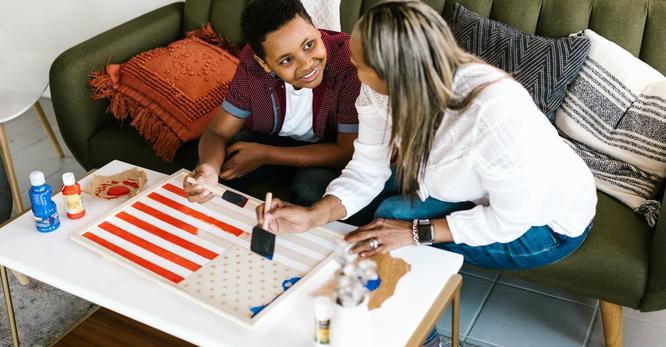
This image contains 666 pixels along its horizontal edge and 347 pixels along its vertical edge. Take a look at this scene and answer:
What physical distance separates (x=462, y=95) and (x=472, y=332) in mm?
815

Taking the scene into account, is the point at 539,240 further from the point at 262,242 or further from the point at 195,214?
the point at 195,214

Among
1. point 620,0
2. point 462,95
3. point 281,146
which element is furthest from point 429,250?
point 620,0

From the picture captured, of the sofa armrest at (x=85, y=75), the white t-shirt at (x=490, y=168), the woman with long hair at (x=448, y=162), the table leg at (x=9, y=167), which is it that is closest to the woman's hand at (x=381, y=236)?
the woman with long hair at (x=448, y=162)

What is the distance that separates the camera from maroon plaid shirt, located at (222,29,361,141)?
5.87 feet

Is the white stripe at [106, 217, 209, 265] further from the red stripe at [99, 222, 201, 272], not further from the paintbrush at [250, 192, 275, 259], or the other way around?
the paintbrush at [250, 192, 275, 259]

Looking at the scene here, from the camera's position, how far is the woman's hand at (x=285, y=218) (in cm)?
149

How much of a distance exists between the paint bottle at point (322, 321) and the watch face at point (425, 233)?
1.20 feet

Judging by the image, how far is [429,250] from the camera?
4.80 feet

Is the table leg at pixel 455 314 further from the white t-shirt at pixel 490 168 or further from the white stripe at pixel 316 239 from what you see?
the white stripe at pixel 316 239

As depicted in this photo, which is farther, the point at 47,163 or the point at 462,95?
the point at 47,163

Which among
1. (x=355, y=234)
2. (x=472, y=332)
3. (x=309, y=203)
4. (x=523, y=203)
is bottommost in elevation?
(x=472, y=332)

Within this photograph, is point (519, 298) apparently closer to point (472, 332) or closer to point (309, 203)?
point (472, 332)

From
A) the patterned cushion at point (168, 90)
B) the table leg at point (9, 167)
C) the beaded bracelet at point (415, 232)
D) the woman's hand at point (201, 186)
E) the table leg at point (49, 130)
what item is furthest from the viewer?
the table leg at point (49, 130)

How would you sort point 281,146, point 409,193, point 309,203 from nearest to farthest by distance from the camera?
A: 1. point 409,193
2. point 309,203
3. point 281,146
